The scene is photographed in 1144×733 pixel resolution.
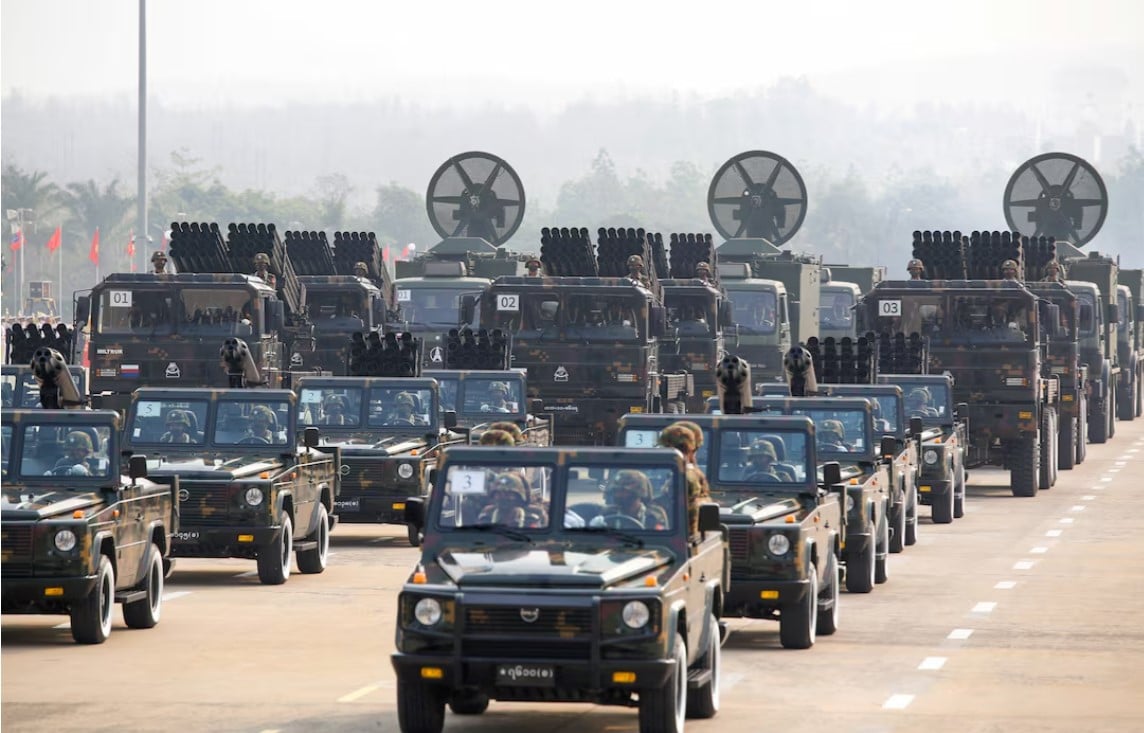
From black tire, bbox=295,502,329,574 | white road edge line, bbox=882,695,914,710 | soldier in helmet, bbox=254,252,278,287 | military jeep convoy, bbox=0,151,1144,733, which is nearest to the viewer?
military jeep convoy, bbox=0,151,1144,733

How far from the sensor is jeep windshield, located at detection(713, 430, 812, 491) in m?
17.3

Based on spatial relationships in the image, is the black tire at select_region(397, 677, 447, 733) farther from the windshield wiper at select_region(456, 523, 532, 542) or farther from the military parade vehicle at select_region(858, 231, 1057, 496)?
the military parade vehicle at select_region(858, 231, 1057, 496)

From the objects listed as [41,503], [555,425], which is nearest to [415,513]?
[41,503]

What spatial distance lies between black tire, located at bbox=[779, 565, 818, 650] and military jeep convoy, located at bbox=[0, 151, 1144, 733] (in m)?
0.03

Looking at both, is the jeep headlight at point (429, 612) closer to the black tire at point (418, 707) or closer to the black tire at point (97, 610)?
the black tire at point (418, 707)

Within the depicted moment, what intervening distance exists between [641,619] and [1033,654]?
5.35 m

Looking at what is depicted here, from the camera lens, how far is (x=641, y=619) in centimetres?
1223

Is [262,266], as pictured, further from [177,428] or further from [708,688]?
[708,688]

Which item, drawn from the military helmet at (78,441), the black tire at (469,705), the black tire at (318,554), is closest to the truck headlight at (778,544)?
the black tire at (469,705)

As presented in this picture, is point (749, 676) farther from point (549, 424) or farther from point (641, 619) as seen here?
point (549, 424)

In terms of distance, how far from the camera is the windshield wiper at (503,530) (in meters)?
13.2

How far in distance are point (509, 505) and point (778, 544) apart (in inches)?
129

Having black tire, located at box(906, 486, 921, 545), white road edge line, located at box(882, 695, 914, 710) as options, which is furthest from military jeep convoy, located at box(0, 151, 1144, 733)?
white road edge line, located at box(882, 695, 914, 710)

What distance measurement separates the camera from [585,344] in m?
33.5
